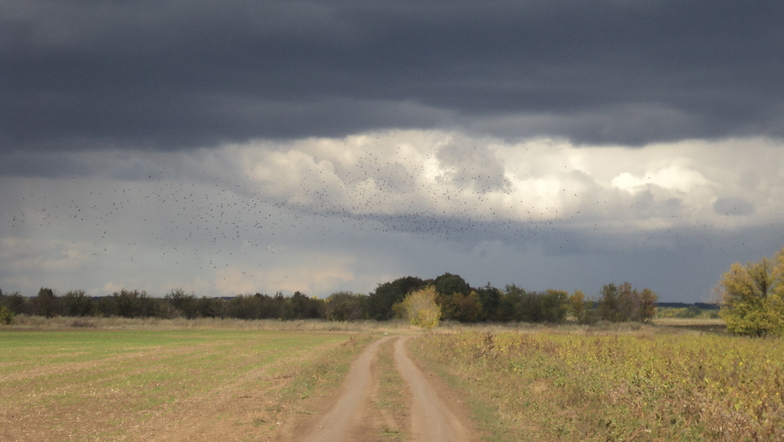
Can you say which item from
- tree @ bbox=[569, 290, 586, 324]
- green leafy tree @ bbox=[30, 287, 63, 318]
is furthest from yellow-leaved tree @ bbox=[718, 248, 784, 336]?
green leafy tree @ bbox=[30, 287, 63, 318]

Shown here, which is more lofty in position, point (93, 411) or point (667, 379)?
point (667, 379)

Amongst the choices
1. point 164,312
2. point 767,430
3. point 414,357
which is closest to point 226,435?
point 767,430

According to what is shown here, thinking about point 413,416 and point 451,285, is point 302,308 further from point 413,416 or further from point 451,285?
point 413,416

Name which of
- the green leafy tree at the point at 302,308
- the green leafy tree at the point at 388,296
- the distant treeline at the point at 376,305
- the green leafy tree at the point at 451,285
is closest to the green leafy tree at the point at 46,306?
the distant treeline at the point at 376,305

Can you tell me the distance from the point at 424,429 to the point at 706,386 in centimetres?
812

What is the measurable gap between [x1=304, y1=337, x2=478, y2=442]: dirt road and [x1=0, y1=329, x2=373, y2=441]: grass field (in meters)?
1.59

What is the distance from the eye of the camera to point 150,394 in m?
24.2

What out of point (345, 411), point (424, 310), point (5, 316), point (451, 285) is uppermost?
point (451, 285)

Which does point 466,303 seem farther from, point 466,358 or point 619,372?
point 619,372

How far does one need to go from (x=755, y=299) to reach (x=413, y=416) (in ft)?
235

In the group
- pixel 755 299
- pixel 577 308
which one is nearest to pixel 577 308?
pixel 577 308

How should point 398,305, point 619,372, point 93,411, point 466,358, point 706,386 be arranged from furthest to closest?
1. point 398,305
2. point 466,358
3. point 619,372
4. point 93,411
5. point 706,386

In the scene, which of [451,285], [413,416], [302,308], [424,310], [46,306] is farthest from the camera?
[302,308]

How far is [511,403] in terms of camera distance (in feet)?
68.4
